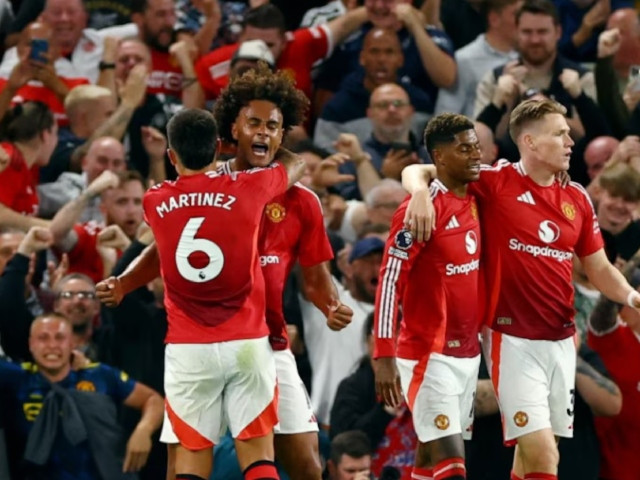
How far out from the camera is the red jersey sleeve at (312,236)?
8688 millimetres

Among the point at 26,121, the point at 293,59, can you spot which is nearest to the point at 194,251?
the point at 26,121

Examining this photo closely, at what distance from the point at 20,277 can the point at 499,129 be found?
3870 millimetres

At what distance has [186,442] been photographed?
26.3 feet

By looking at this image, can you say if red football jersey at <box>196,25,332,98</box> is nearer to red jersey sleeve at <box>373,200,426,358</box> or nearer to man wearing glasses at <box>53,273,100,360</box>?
man wearing glasses at <box>53,273,100,360</box>

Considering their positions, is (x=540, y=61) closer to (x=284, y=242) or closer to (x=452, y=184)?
(x=452, y=184)

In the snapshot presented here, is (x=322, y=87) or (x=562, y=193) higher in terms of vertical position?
(x=322, y=87)

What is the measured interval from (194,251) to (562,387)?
2.21 m

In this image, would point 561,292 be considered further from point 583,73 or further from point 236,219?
point 583,73

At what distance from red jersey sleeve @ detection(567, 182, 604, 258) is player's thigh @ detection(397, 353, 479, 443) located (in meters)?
0.89

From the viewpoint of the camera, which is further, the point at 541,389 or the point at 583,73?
the point at 583,73

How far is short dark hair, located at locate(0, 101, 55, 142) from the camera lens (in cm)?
1245

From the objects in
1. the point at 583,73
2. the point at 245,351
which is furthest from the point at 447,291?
the point at 583,73

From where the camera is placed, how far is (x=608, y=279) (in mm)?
8961

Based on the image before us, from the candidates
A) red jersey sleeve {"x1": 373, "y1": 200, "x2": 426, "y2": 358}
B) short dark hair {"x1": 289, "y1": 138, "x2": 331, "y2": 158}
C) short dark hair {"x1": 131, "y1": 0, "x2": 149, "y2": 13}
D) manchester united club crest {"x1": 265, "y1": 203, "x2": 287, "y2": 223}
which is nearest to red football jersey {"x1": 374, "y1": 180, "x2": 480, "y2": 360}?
red jersey sleeve {"x1": 373, "y1": 200, "x2": 426, "y2": 358}
